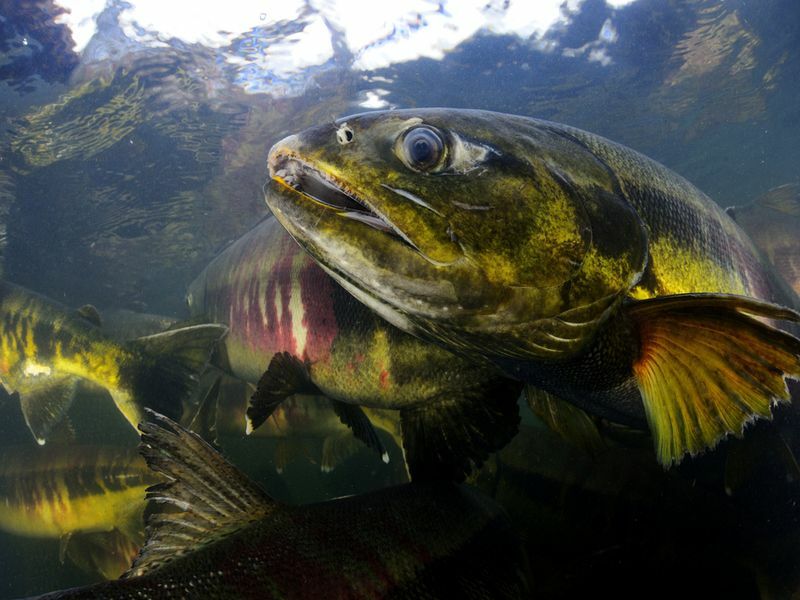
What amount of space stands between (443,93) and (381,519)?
17046 millimetres

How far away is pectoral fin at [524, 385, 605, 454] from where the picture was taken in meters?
2.43

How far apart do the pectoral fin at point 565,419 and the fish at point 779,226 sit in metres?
6.85

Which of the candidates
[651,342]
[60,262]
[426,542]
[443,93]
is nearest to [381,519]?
[426,542]

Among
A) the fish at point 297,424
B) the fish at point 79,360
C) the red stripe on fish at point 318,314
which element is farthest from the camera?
the fish at point 297,424

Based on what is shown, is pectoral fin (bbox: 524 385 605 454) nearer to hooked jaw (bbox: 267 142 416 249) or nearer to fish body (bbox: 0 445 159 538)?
hooked jaw (bbox: 267 142 416 249)

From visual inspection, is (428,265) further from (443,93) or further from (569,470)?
(443,93)

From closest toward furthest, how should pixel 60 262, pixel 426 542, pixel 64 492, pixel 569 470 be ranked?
pixel 426 542 → pixel 569 470 → pixel 64 492 → pixel 60 262

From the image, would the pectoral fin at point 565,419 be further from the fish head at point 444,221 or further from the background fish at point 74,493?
the background fish at point 74,493

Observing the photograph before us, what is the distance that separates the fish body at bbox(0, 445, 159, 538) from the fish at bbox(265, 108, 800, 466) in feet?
17.3

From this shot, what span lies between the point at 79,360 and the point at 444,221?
5187mm

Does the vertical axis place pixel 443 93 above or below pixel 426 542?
above

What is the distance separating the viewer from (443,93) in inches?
647

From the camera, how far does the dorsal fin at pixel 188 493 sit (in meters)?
1.44

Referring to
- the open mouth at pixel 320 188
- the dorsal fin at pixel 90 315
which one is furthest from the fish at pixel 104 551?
the open mouth at pixel 320 188
